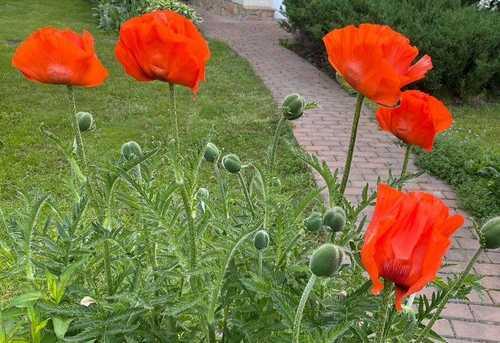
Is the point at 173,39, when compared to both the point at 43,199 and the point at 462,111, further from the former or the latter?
the point at 462,111

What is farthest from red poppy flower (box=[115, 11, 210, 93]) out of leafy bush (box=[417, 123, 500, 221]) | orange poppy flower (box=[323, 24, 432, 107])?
leafy bush (box=[417, 123, 500, 221])

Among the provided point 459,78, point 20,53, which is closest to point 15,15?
point 459,78

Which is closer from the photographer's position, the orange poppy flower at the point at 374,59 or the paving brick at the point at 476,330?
the orange poppy flower at the point at 374,59

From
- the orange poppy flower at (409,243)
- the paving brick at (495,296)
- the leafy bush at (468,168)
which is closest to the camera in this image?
the orange poppy flower at (409,243)

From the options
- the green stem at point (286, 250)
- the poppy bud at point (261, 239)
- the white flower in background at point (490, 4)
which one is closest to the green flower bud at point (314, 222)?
the green stem at point (286, 250)

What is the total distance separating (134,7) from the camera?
9320 mm

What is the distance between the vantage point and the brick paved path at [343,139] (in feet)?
9.22

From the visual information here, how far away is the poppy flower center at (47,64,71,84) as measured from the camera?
103cm

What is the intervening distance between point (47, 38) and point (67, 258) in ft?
1.38

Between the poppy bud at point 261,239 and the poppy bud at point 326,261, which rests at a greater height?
the poppy bud at point 326,261

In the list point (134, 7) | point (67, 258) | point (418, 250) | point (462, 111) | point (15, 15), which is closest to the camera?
point (418, 250)

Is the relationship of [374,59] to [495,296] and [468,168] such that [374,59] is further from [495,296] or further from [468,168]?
[468,168]

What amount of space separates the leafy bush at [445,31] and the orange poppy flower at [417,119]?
5.63 metres

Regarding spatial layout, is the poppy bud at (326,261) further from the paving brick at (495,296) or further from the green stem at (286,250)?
the paving brick at (495,296)
